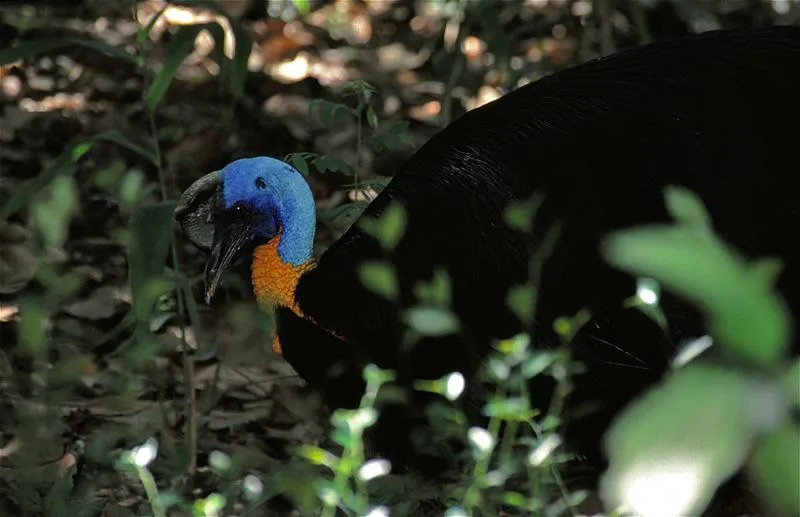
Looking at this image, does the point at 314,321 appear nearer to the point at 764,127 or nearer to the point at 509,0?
A: the point at 764,127

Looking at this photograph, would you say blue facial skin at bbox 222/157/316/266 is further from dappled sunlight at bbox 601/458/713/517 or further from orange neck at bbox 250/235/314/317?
dappled sunlight at bbox 601/458/713/517

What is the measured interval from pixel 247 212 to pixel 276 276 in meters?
0.14

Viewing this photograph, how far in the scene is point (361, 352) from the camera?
259 centimetres

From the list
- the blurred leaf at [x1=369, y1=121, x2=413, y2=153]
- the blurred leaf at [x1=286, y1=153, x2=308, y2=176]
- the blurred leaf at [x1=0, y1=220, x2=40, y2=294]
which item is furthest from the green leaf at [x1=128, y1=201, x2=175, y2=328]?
the blurred leaf at [x1=0, y1=220, x2=40, y2=294]

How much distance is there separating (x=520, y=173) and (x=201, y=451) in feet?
3.26

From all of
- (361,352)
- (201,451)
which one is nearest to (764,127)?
(361,352)

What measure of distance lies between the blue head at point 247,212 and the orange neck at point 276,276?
1 cm

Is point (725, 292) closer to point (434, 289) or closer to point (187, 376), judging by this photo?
point (434, 289)

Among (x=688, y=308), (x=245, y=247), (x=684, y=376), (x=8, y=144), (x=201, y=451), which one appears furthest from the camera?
(x=8, y=144)

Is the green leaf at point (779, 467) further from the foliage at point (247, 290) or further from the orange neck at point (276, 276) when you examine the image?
the orange neck at point (276, 276)

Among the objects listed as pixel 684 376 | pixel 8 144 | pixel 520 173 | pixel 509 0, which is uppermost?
pixel 684 376

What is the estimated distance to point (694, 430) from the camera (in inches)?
25.7

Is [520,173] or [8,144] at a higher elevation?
[520,173]

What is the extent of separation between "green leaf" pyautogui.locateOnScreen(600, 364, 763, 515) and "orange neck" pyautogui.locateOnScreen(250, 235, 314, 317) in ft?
6.64
